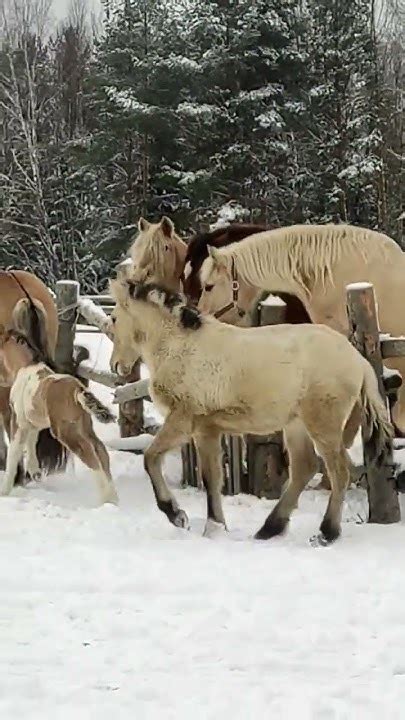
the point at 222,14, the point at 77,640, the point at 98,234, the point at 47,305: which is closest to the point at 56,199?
the point at 98,234

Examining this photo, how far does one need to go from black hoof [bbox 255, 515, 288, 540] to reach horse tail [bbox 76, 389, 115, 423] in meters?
1.50

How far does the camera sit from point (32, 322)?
673cm

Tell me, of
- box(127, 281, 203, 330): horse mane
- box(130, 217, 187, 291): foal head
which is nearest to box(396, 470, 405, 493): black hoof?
box(127, 281, 203, 330): horse mane

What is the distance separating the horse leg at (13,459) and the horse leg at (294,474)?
2.18m

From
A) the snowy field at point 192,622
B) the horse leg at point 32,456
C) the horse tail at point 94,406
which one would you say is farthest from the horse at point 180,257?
the snowy field at point 192,622

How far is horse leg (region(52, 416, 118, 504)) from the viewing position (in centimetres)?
595

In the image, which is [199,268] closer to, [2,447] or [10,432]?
[10,432]

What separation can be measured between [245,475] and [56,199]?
22733 mm

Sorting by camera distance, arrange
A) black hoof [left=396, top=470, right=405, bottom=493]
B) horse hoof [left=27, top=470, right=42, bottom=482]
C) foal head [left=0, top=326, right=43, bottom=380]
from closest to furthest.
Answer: black hoof [left=396, top=470, right=405, bottom=493] < foal head [left=0, top=326, right=43, bottom=380] < horse hoof [left=27, top=470, right=42, bottom=482]

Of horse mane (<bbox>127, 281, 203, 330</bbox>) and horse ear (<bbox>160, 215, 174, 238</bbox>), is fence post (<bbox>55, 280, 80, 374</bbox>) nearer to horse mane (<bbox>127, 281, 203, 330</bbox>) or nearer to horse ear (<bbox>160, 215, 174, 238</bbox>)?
horse ear (<bbox>160, 215, 174, 238</bbox>)

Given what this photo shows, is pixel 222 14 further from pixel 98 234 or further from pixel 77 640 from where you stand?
pixel 77 640

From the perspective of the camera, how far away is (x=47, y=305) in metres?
7.66

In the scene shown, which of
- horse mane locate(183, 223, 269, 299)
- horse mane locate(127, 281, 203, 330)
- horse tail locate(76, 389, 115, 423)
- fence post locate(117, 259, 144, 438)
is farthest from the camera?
fence post locate(117, 259, 144, 438)

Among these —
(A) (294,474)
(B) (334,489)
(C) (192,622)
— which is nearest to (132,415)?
(A) (294,474)
